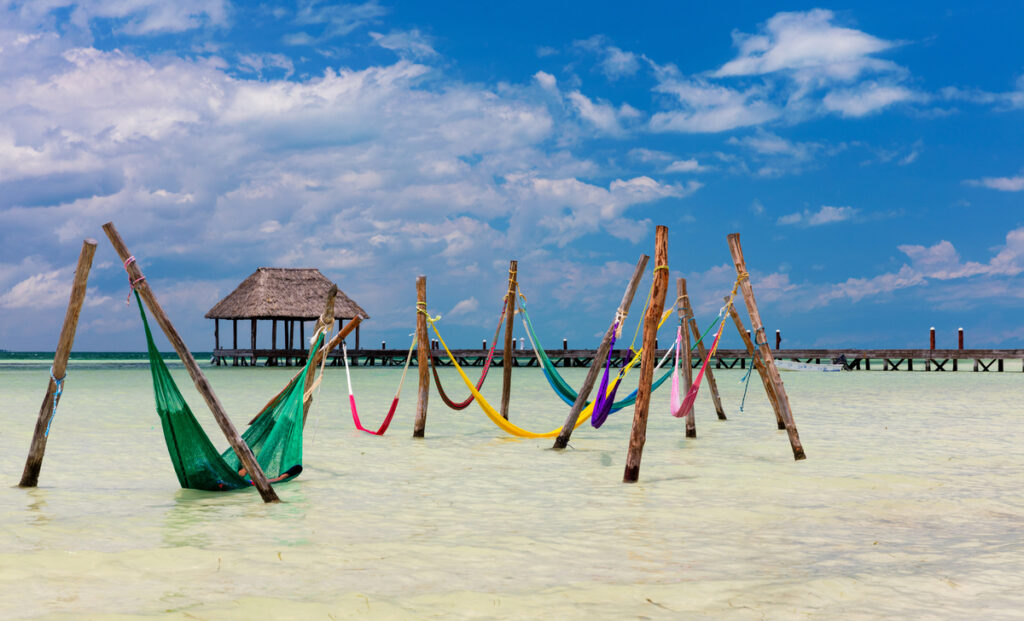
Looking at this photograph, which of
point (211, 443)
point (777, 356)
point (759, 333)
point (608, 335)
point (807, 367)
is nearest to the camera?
point (211, 443)

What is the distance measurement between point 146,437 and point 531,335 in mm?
4487

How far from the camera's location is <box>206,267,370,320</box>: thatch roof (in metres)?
35.2

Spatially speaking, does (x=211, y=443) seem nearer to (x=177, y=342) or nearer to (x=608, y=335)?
(x=177, y=342)

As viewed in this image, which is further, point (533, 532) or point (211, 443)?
point (211, 443)

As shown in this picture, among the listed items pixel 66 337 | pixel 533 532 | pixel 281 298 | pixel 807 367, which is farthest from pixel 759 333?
pixel 281 298

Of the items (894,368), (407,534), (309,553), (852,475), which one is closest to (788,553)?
(407,534)

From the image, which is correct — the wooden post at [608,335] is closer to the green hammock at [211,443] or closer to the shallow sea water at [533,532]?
the shallow sea water at [533,532]

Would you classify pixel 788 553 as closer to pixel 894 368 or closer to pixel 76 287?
pixel 76 287

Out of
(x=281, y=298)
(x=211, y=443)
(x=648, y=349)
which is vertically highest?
(x=281, y=298)

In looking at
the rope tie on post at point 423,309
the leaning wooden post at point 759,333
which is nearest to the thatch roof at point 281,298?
the rope tie on post at point 423,309

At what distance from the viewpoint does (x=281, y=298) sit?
36.0 meters

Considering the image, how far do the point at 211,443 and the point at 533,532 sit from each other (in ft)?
7.60

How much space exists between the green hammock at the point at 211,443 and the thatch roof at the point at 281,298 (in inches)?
1124

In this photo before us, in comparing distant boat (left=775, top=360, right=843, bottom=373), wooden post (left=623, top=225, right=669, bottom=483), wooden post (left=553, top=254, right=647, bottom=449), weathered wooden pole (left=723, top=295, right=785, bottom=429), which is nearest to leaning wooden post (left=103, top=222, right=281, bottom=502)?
wooden post (left=623, top=225, right=669, bottom=483)
